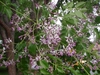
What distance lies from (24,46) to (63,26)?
0.25 meters

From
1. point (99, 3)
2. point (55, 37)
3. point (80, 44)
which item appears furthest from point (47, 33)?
point (99, 3)

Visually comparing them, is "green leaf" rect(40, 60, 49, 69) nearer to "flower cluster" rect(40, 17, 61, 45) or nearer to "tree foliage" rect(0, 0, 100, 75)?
"tree foliage" rect(0, 0, 100, 75)

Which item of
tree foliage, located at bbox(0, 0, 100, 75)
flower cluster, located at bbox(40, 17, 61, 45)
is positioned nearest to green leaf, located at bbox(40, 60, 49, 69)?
tree foliage, located at bbox(0, 0, 100, 75)

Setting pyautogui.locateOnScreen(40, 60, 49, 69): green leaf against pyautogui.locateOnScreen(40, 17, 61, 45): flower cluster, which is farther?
pyautogui.locateOnScreen(40, 17, 61, 45): flower cluster

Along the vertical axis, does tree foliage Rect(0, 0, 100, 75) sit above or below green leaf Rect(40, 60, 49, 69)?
above

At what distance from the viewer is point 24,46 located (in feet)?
4.25

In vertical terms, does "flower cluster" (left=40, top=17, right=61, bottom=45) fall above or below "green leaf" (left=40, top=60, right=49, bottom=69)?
above

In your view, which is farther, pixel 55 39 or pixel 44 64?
pixel 55 39

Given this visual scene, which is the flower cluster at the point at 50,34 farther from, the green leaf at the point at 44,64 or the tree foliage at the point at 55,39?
the green leaf at the point at 44,64

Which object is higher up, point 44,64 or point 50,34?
point 50,34

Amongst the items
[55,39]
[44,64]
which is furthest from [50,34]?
[44,64]

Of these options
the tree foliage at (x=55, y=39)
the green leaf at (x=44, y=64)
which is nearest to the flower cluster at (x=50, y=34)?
the tree foliage at (x=55, y=39)

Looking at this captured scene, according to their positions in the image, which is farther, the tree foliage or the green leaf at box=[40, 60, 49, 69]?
the tree foliage

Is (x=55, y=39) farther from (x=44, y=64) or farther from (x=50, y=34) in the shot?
(x=44, y=64)
